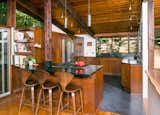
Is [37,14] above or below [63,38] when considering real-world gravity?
above

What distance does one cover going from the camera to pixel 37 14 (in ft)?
20.7

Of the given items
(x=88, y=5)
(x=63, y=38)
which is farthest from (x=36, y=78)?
(x=63, y=38)

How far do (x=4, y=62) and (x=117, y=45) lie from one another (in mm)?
5996

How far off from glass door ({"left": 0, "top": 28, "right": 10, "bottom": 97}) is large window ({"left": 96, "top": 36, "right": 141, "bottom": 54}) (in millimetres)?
5466

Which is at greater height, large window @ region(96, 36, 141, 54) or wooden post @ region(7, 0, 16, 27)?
wooden post @ region(7, 0, 16, 27)

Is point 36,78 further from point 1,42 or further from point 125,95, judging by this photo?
point 125,95

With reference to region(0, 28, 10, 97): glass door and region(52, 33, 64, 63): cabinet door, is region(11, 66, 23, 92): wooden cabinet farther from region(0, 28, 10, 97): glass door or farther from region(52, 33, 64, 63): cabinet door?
region(52, 33, 64, 63): cabinet door

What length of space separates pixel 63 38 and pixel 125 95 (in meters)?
3.70

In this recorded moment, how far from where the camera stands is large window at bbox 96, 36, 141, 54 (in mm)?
8414

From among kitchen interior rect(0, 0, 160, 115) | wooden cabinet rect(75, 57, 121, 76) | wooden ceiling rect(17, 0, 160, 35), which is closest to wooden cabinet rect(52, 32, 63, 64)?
kitchen interior rect(0, 0, 160, 115)

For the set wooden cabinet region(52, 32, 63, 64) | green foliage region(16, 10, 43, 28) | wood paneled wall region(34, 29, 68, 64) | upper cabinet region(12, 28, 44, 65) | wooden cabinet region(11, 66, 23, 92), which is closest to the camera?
wooden cabinet region(11, 66, 23, 92)

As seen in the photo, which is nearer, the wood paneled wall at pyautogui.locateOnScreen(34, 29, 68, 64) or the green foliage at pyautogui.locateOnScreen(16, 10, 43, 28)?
the wood paneled wall at pyautogui.locateOnScreen(34, 29, 68, 64)

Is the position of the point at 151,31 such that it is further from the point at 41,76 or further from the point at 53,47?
the point at 53,47

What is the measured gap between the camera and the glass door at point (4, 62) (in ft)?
14.9
